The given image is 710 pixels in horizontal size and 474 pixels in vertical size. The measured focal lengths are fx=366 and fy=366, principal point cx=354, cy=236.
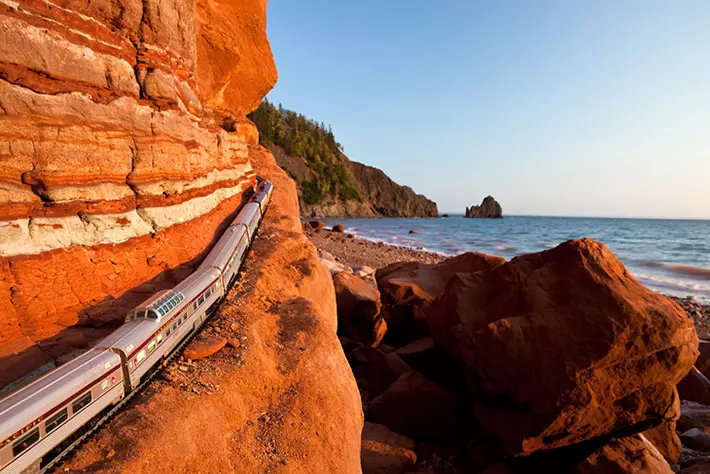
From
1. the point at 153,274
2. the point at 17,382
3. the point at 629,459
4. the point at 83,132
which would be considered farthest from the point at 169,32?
the point at 629,459

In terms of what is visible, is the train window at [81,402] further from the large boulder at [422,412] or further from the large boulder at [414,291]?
the large boulder at [414,291]

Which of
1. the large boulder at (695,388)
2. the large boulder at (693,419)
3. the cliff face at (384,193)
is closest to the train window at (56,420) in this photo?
the large boulder at (693,419)

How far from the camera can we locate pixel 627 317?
806 centimetres

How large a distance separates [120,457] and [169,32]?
9.39 meters

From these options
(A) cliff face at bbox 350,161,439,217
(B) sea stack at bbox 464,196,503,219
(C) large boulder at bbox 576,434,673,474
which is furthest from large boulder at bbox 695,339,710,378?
(B) sea stack at bbox 464,196,503,219

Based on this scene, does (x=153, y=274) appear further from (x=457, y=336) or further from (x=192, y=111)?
(x=457, y=336)

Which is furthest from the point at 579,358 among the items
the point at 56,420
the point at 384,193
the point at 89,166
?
the point at 384,193

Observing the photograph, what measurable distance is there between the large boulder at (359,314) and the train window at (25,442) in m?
11.8

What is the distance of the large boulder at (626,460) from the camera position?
25.8 feet

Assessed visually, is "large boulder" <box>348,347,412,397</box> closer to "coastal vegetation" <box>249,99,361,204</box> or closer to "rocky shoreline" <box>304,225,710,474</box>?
"rocky shoreline" <box>304,225,710,474</box>

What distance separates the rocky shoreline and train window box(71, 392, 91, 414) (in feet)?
19.7

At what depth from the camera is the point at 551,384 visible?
8.09 metres

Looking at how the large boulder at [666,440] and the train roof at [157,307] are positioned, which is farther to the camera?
the large boulder at [666,440]

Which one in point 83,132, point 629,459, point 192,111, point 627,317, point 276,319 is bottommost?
point 629,459
